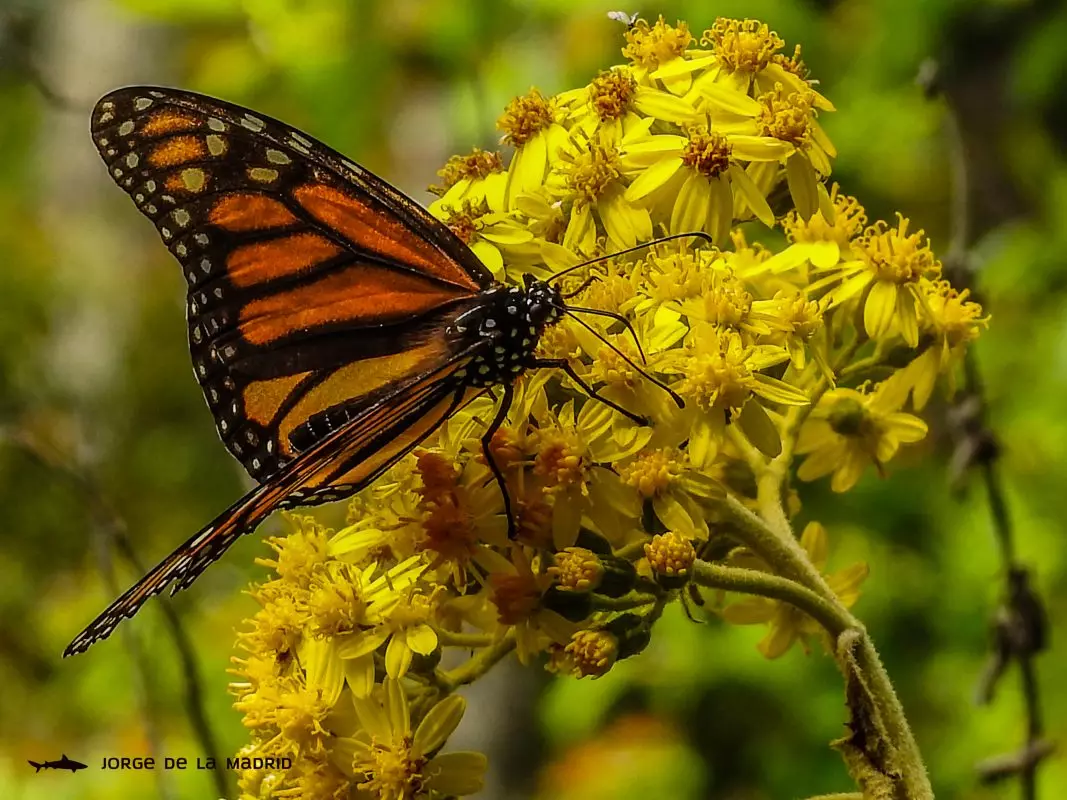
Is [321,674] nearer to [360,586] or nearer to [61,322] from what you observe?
[360,586]

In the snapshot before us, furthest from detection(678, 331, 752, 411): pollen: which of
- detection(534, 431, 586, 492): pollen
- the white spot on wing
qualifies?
the white spot on wing

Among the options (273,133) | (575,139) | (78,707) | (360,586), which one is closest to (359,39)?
(273,133)

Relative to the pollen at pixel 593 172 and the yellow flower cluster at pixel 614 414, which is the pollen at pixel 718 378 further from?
the pollen at pixel 593 172

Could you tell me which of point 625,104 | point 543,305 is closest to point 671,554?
point 543,305

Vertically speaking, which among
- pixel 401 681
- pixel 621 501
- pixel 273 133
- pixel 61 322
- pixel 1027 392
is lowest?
pixel 401 681

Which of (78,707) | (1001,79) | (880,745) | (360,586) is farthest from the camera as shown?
(1001,79)

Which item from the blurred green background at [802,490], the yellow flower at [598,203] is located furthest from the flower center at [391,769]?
the yellow flower at [598,203]

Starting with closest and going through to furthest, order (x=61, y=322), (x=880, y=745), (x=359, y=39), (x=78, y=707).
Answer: (x=880, y=745) < (x=359, y=39) < (x=78, y=707) < (x=61, y=322)
